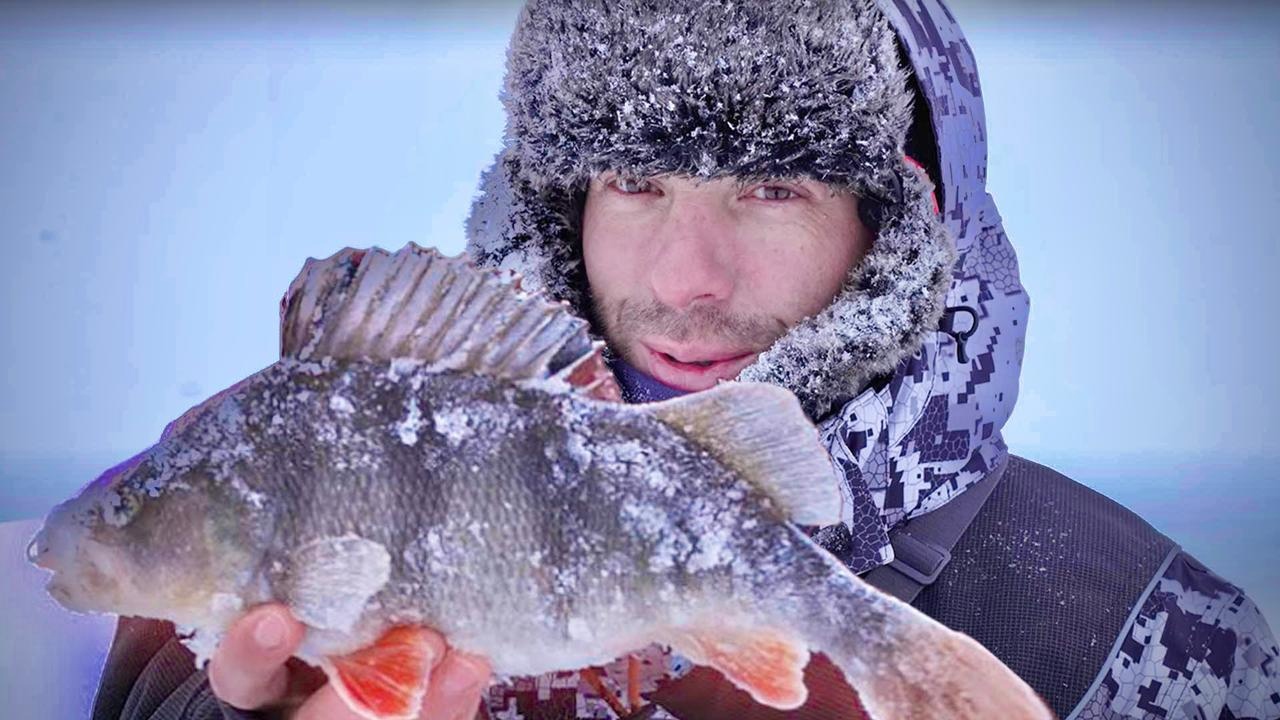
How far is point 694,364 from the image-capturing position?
1.73 m

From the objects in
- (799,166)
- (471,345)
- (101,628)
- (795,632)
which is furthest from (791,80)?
(101,628)

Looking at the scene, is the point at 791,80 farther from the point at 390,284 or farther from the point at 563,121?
the point at 390,284

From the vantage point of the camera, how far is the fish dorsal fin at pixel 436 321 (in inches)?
40.8

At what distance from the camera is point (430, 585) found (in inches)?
38.9

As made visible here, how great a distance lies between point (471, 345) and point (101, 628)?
5.54 feet

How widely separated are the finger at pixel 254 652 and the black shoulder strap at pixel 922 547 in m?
0.93

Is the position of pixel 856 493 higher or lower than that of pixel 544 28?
lower

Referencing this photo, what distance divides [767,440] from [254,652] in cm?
53

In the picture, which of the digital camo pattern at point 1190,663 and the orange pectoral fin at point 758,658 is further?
the digital camo pattern at point 1190,663

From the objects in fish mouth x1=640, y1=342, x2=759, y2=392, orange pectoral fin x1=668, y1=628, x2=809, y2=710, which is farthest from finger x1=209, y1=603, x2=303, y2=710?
fish mouth x1=640, y1=342, x2=759, y2=392

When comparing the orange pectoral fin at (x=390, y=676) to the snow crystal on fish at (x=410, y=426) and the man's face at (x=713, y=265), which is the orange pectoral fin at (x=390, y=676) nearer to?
the snow crystal on fish at (x=410, y=426)

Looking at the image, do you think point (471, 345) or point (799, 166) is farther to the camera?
point (799, 166)

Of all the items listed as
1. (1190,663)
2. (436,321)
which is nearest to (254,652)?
(436,321)

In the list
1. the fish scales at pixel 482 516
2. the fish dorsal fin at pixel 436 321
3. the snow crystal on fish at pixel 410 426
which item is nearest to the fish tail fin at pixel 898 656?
the fish scales at pixel 482 516
